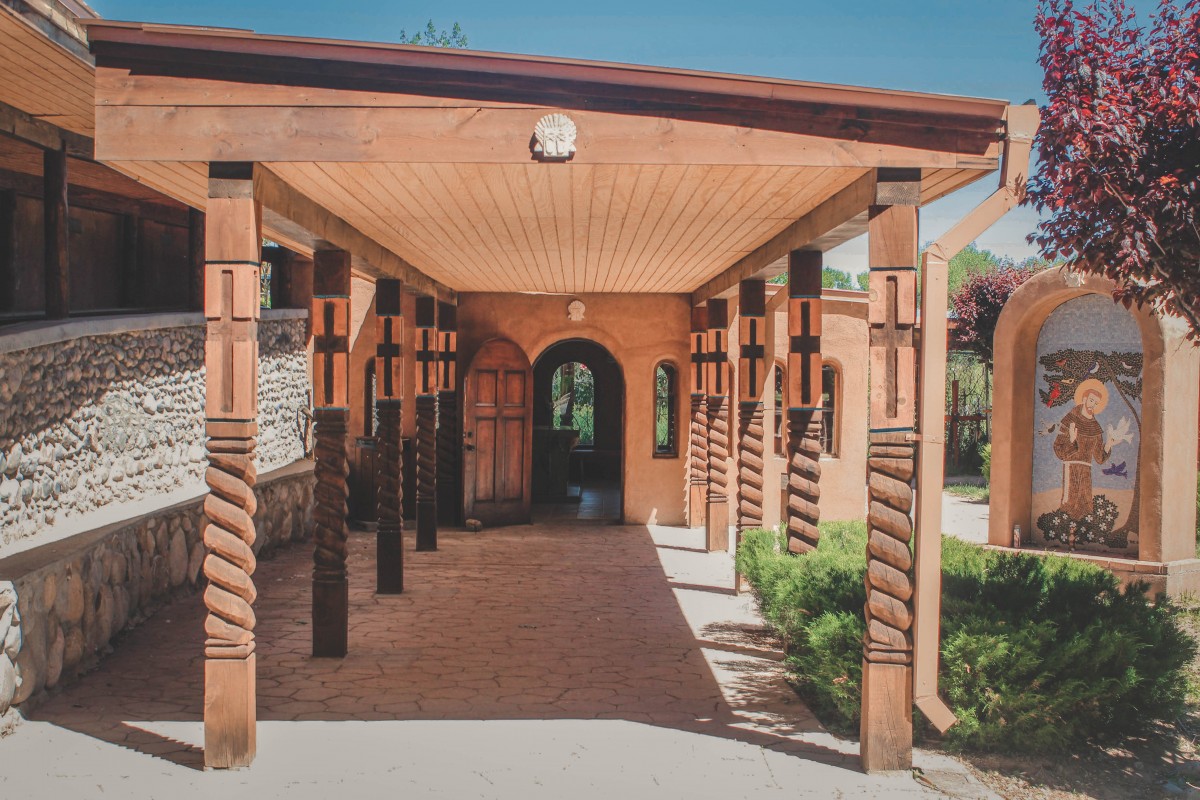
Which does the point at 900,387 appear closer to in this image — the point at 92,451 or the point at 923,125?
the point at 923,125

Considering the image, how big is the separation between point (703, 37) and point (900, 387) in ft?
377

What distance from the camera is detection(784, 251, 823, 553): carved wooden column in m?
6.93

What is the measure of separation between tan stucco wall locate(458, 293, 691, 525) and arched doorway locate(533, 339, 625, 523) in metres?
1.40

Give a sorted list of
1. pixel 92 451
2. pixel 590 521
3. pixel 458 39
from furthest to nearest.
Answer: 1. pixel 458 39
2. pixel 590 521
3. pixel 92 451

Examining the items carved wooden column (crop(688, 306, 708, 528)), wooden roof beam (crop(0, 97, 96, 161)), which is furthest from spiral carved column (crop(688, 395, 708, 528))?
wooden roof beam (crop(0, 97, 96, 161))

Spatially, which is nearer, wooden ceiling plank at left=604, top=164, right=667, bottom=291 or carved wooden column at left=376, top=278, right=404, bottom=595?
wooden ceiling plank at left=604, top=164, right=667, bottom=291

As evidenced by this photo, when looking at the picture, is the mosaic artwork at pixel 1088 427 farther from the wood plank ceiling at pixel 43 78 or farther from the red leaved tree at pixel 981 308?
the red leaved tree at pixel 981 308

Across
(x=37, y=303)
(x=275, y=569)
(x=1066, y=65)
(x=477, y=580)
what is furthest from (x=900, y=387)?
(x=37, y=303)

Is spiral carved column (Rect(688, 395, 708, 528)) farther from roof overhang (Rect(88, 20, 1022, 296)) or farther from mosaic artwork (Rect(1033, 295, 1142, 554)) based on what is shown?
roof overhang (Rect(88, 20, 1022, 296))

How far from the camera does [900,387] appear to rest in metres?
5.00

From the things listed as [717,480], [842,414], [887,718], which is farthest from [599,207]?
[842,414]

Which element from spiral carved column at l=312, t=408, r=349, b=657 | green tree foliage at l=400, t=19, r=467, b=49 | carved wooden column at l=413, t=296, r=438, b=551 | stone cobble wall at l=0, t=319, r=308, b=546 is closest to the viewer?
spiral carved column at l=312, t=408, r=349, b=657

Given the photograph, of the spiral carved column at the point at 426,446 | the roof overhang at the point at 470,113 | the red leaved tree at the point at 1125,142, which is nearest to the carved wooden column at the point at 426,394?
the spiral carved column at the point at 426,446

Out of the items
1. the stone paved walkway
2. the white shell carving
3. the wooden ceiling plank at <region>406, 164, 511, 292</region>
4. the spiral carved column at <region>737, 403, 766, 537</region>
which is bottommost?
the stone paved walkway
